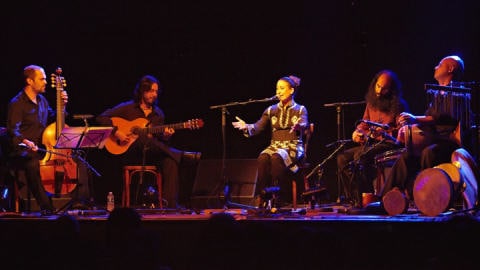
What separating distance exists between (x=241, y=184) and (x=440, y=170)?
3326mm

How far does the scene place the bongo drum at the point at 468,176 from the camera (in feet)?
20.6

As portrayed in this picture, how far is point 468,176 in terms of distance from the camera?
6293 millimetres

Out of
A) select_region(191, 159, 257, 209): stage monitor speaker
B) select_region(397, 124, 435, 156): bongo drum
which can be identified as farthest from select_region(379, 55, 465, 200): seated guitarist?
select_region(191, 159, 257, 209): stage monitor speaker

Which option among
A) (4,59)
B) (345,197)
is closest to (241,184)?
(345,197)

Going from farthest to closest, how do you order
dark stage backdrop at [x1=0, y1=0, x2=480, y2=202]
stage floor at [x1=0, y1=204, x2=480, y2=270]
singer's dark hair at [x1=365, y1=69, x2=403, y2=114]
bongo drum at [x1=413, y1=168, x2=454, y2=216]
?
dark stage backdrop at [x1=0, y1=0, x2=480, y2=202], singer's dark hair at [x1=365, y1=69, x2=403, y2=114], bongo drum at [x1=413, y1=168, x2=454, y2=216], stage floor at [x1=0, y1=204, x2=480, y2=270]

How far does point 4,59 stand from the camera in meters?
9.55

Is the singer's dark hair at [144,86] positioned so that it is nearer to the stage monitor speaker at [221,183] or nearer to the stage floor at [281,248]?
the stage monitor speaker at [221,183]

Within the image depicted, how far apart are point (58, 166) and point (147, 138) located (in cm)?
109

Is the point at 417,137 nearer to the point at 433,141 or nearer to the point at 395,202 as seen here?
the point at 433,141

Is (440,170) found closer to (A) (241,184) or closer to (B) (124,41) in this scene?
(A) (241,184)

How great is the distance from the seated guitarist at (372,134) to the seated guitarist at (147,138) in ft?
6.07

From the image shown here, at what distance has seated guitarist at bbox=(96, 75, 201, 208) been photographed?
8.07 meters

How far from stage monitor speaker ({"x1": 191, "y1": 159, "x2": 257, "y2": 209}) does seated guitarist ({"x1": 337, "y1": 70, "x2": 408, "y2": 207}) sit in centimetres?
139

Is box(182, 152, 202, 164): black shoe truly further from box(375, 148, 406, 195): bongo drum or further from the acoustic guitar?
box(375, 148, 406, 195): bongo drum
